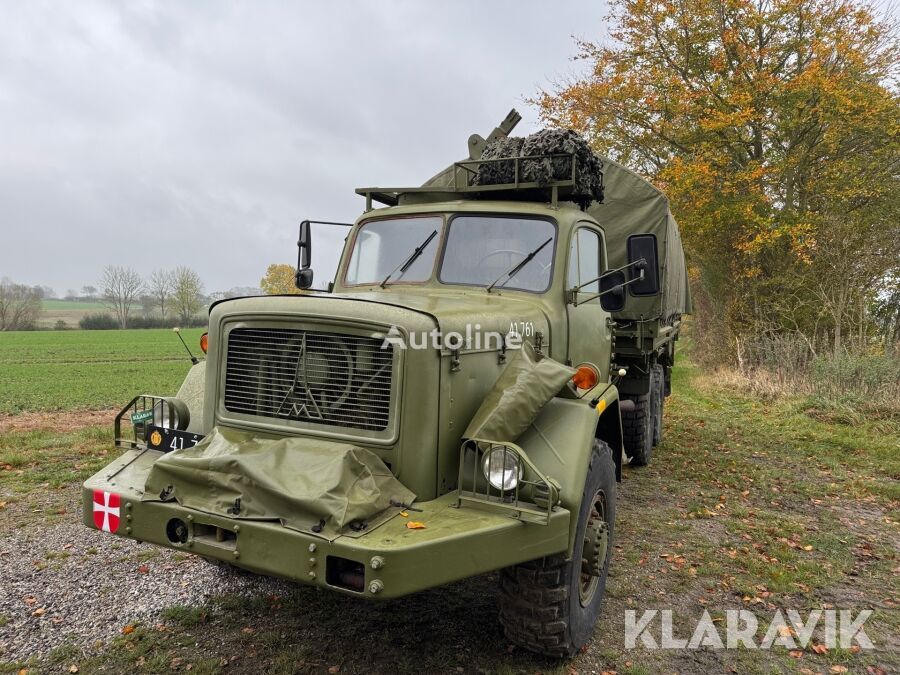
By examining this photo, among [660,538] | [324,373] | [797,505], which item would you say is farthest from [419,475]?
[797,505]

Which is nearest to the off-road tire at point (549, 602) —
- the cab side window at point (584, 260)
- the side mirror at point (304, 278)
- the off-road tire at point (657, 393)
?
the cab side window at point (584, 260)

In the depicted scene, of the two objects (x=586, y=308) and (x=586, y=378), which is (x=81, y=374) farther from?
(x=586, y=378)

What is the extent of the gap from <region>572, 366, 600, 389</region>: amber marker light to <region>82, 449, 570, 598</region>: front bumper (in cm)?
104

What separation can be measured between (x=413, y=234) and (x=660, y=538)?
10.3 ft

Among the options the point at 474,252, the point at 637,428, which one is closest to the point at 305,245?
the point at 474,252

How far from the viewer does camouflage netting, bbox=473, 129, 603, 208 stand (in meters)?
4.63

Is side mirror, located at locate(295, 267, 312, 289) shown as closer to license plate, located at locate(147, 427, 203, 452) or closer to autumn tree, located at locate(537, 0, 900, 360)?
license plate, located at locate(147, 427, 203, 452)

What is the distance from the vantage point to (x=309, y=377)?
10.5 ft

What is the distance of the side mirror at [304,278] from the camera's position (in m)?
5.34

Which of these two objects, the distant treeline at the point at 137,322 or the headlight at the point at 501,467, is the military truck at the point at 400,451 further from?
the distant treeline at the point at 137,322

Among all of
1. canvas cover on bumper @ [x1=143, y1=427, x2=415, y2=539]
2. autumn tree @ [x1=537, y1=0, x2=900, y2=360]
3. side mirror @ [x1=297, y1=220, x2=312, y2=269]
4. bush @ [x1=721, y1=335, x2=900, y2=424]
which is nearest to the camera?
canvas cover on bumper @ [x1=143, y1=427, x2=415, y2=539]

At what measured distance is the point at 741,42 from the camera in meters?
14.6

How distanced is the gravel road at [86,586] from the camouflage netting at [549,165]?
3.36m

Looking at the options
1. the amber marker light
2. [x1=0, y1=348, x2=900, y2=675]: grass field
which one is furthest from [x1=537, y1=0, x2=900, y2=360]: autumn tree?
the amber marker light
